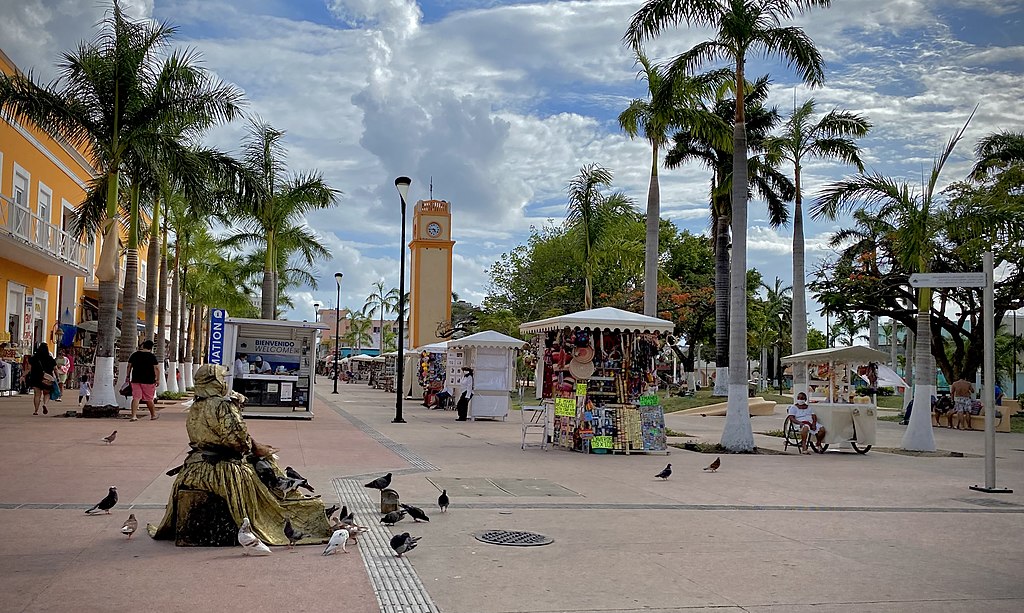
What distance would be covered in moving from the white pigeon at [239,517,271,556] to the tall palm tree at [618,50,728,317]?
15079 millimetres

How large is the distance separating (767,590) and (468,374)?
68.6 feet

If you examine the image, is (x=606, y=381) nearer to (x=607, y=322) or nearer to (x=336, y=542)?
(x=607, y=322)

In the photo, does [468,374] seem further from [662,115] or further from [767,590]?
[767,590]

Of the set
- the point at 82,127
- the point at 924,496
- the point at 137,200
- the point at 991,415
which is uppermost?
the point at 82,127

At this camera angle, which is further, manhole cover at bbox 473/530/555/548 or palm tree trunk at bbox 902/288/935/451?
palm tree trunk at bbox 902/288/935/451

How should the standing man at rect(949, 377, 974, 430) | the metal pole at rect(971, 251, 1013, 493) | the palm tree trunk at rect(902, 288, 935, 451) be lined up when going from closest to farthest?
1. the metal pole at rect(971, 251, 1013, 493)
2. the palm tree trunk at rect(902, 288, 935, 451)
3. the standing man at rect(949, 377, 974, 430)

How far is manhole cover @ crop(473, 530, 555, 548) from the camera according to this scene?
7555 mm

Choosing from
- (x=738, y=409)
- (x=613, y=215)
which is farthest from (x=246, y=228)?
(x=738, y=409)

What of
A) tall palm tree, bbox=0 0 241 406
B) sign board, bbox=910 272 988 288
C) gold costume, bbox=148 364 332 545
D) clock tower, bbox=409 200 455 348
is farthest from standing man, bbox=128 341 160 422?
clock tower, bbox=409 200 455 348

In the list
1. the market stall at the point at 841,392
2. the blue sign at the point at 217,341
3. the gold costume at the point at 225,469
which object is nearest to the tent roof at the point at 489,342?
the blue sign at the point at 217,341

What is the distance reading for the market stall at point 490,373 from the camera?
26.8 meters

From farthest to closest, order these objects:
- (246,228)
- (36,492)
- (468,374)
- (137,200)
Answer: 1. (246,228)
2. (468,374)
3. (137,200)
4. (36,492)

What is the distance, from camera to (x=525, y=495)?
34.4 ft

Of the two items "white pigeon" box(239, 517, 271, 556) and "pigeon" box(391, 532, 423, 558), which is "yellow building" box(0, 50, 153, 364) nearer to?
"white pigeon" box(239, 517, 271, 556)
